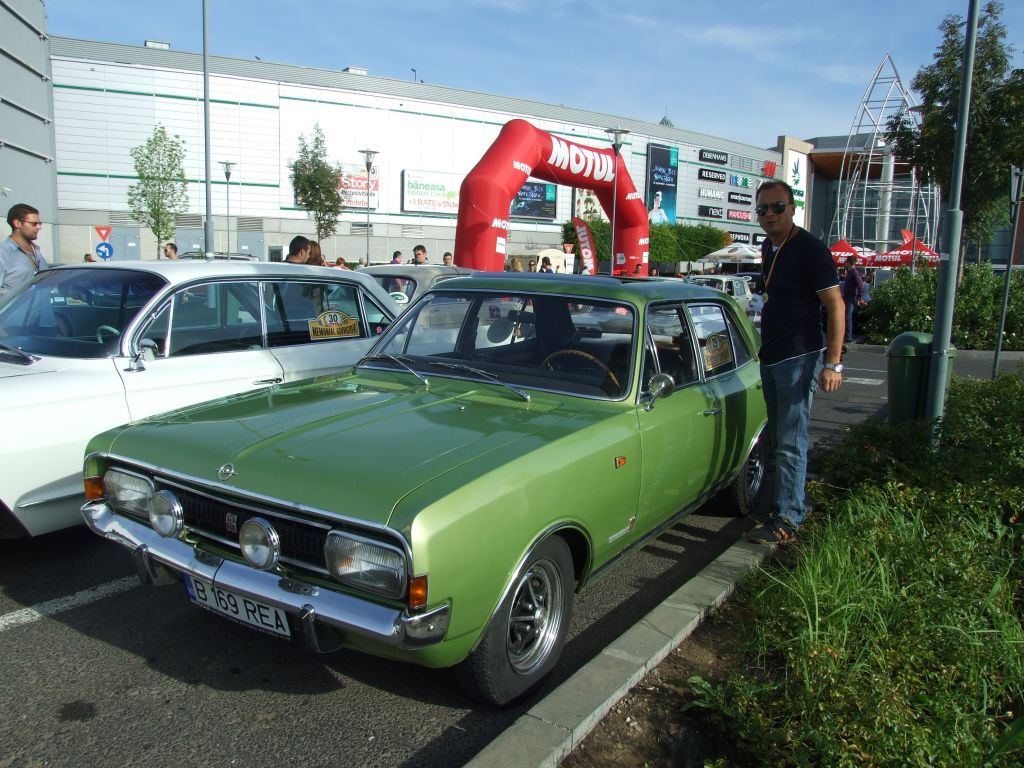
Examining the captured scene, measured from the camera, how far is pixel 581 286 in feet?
13.6

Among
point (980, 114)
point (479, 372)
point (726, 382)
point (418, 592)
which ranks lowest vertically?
point (418, 592)

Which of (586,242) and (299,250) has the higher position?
(586,242)

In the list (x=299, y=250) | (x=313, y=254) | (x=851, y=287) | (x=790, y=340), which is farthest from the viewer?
(x=851, y=287)

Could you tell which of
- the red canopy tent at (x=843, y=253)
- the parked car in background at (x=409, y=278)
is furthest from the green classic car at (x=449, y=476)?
the red canopy tent at (x=843, y=253)

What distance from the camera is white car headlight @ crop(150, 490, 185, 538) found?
2932mm

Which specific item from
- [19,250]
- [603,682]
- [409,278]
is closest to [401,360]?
[603,682]

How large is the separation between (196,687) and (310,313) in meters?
3.22

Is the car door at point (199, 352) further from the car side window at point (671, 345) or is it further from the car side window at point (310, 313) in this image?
the car side window at point (671, 345)

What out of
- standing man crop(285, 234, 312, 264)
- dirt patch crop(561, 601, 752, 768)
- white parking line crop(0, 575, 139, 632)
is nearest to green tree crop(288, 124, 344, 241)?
standing man crop(285, 234, 312, 264)

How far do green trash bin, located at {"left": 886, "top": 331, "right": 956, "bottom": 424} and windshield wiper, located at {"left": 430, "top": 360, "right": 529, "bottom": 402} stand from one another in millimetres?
3620

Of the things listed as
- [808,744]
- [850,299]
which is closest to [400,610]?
[808,744]

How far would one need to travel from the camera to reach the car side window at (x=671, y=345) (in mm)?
3996

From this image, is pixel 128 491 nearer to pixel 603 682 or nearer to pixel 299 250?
pixel 603 682

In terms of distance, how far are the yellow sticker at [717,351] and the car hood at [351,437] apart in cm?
126
